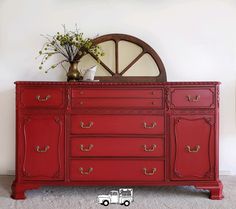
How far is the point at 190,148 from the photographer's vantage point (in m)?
2.58

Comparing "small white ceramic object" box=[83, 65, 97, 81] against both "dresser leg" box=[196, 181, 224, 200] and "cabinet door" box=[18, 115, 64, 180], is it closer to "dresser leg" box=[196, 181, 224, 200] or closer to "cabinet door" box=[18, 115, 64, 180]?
"cabinet door" box=[18, 115, 64, 180]

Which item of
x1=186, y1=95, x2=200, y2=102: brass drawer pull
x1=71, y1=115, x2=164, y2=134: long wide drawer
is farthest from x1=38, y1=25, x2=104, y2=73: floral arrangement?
x1=186, y1=95, x2=200, y2=102: brass drawer pull

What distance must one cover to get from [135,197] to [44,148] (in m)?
0.85

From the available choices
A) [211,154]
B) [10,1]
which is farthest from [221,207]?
[10,1]

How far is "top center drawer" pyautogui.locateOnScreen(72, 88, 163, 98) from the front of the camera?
101 inches

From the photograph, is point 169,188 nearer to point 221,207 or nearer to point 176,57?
point 221,207

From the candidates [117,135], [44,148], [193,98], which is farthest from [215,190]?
[44,148]

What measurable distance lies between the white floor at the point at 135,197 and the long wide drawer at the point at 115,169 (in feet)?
0.60

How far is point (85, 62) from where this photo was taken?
3148mm

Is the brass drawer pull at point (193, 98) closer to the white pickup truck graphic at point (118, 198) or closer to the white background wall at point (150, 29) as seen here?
the white background wall at point (150, 29)

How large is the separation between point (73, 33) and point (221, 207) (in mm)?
2079

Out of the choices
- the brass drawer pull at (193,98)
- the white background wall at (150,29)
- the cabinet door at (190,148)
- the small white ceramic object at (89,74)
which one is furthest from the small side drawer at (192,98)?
the small white ceramic object at (89,74)

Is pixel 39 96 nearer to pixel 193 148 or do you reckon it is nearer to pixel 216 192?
pixel 193 148

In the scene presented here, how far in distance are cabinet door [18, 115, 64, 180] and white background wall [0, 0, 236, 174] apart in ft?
2.42
